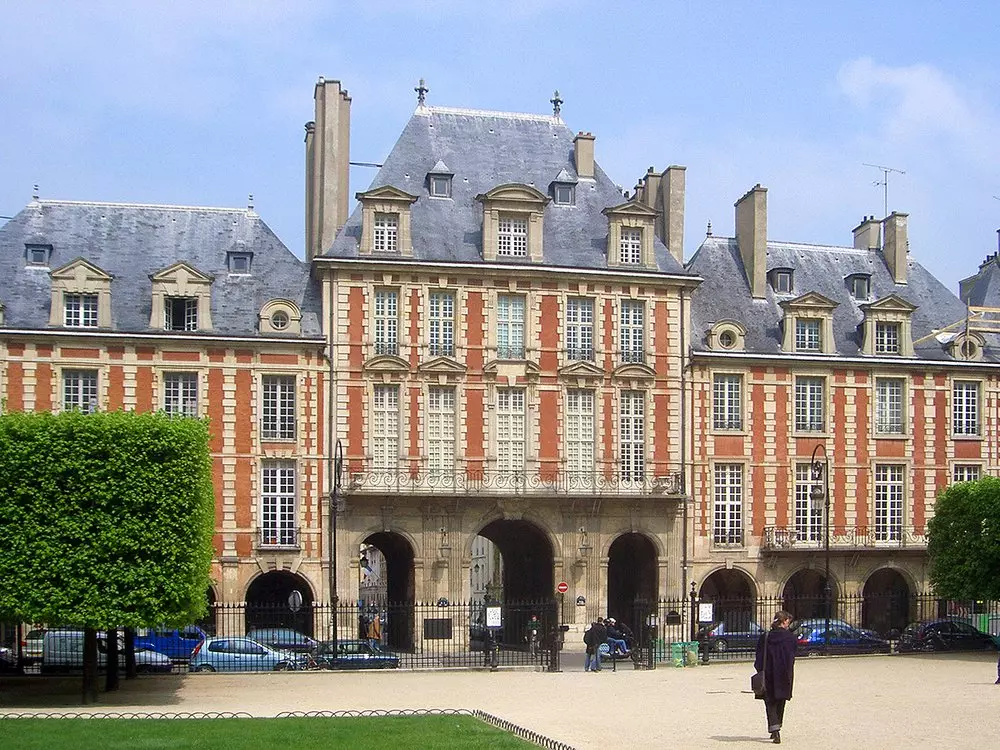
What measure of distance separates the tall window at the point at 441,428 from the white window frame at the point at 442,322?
3.97ft

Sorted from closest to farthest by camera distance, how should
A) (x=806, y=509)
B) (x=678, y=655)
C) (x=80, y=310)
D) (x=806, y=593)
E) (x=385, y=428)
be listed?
(x=678, y=655), (x=80, y=310), (x=385, y=428), (x=806, y=509), (x=806, y=593)

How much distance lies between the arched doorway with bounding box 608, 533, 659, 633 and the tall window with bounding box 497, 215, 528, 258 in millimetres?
9221

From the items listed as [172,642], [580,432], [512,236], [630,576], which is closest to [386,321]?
[512,236]

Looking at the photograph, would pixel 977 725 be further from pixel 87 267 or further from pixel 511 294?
pixel 87 267

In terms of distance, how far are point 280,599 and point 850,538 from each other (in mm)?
17582

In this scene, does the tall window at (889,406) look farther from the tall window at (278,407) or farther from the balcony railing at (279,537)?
the balcony railing at (279,537)

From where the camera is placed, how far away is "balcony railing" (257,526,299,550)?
138ft

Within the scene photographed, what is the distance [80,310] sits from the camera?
4184 cm

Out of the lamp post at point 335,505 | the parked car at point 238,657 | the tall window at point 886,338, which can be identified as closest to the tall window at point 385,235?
the lamp post at point 335,505

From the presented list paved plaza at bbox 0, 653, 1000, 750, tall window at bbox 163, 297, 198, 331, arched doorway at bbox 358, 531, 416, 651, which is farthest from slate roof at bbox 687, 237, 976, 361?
tall window at bbox 163, 297, 198, 331

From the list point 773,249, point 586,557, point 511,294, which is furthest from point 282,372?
point 773,249

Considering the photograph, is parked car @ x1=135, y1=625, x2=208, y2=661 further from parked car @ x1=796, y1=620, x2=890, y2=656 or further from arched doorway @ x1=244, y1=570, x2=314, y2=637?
parked car @ x1=796, y1=620, x2=890, y2=656

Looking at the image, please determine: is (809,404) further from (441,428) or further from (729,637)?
(441,428)

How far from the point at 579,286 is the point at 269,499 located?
11121 millimetres
